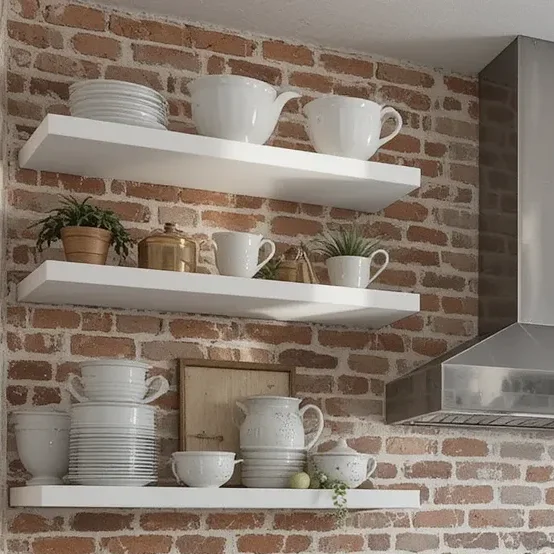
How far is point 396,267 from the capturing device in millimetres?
2998

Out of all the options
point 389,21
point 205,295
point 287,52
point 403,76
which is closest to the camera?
point 205,295

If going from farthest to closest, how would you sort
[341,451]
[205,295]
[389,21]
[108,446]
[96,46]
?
1. [389,21]
2. [96,46]
3. [341,451]
4. [205,295]
5. [108,446]

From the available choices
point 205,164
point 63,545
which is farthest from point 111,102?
point 63,545

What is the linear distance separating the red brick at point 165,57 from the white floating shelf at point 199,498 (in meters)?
1.15

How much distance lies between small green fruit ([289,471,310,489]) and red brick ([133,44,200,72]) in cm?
114

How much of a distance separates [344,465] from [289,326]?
1.46 feet

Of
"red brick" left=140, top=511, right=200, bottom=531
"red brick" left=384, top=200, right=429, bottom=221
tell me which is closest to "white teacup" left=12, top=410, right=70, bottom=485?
"red brick" left=140, top=511, right=200, bottom=531

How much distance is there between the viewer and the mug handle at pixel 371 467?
2679 millimetres

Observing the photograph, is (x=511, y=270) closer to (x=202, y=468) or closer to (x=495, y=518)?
(x=495, y=518)

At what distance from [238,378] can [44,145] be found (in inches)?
31.1

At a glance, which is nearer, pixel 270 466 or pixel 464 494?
pixel 270 466

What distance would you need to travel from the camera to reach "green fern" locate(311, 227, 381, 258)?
2.75 meters

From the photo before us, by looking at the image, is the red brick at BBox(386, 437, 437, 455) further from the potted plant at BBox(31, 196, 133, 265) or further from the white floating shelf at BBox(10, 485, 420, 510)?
the potted plant at BBox(31, 196, 133, 265)

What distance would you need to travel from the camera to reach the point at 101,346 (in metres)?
2.64
